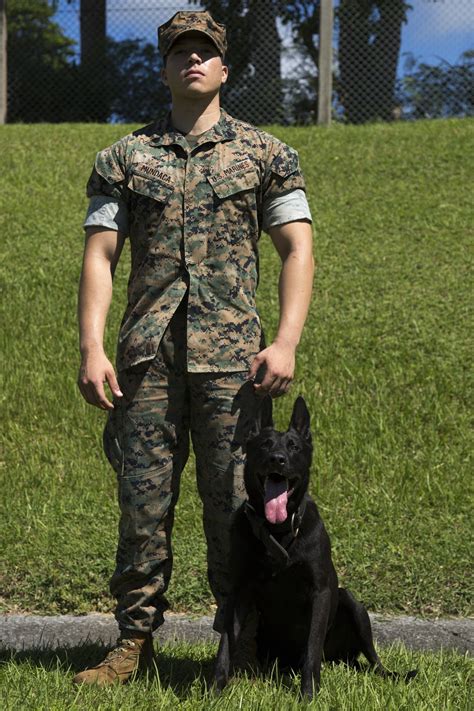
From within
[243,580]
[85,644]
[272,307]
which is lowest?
[85,644]

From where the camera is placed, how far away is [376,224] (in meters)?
10.2

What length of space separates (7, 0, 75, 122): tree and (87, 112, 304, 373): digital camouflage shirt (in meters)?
11.4

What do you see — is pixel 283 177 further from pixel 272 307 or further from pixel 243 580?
pixel 272 307

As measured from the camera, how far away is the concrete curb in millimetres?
4539

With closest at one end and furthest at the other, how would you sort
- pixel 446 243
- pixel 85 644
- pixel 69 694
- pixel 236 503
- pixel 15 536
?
pixel 69 694 < pixel 236 503 < pixel 85 644 < pixel 15 536 < pixel 446 243

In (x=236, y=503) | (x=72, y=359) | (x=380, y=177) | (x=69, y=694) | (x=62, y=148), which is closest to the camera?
(x=69, y=694)

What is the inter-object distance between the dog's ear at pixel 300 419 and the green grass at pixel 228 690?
835 millimetres

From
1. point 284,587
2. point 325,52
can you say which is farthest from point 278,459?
point 325,52

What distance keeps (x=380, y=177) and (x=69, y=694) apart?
28.7ft

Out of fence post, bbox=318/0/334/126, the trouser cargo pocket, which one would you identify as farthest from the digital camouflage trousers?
fence post, bbox=318/0/334/126

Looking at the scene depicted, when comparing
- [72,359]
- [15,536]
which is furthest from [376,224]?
[15,536]

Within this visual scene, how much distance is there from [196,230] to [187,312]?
0.28 metres

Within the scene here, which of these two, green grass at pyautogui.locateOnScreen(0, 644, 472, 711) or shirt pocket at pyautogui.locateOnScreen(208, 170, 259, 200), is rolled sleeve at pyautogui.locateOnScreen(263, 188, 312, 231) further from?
green grass at pyautogui.locateOnScreen(0, 644, 472, 711)

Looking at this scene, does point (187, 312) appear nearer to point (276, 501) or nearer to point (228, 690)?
point (276, 501)
